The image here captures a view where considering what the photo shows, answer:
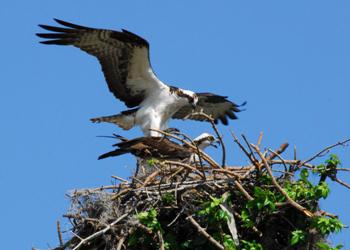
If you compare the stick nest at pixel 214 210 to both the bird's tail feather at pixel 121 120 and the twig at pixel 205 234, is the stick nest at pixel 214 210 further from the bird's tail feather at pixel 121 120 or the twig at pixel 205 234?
the bird's tail feather at pixel 121 120

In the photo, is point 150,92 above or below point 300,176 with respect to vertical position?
above

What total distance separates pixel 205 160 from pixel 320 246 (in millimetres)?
1377

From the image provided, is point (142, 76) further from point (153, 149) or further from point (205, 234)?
point (205, 234)

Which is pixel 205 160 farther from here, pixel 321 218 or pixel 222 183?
pixel 321 218

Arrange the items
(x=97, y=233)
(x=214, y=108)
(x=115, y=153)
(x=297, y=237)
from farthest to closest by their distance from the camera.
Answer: (x=214, y=108) → (x=115, y=153) → (x=97, y=233) → (x=297, y=237)

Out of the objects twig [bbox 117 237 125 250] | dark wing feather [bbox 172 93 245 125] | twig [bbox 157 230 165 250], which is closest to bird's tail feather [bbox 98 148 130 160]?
twig [bbox 117 237 125 250]

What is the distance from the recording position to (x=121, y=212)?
9.46 metres

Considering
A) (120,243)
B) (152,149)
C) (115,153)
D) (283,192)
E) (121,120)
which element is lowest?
(120,243)

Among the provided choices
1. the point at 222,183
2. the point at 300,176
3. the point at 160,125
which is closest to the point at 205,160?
the point at 222,183

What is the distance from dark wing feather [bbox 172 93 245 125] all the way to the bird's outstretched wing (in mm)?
768

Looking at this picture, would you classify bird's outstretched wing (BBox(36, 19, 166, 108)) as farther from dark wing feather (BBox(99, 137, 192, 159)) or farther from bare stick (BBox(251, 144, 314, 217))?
bare stick (BBox(251, 144, 314, 217))

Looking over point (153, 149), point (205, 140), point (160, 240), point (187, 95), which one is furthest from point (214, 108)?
point (160, 240)

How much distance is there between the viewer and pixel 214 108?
13664 mm

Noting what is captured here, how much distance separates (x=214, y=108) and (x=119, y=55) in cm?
199
